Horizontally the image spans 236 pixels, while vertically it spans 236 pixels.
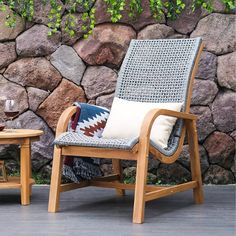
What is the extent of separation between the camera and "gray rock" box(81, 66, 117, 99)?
452 centimetres

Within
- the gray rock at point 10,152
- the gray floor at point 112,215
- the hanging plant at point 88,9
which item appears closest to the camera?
the gray floor at point 112,215

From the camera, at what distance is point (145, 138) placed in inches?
125

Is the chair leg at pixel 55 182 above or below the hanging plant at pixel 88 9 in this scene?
below

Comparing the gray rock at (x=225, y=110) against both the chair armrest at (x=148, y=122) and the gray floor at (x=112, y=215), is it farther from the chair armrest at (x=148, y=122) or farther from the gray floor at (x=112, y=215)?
the chair armrest at (x=148, y=122)

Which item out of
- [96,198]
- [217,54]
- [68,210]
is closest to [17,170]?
[96,198]

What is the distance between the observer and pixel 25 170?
369cm

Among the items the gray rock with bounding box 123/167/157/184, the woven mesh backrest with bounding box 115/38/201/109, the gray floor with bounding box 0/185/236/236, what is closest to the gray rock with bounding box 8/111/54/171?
the gray floor with bounding box 0/185/236/236

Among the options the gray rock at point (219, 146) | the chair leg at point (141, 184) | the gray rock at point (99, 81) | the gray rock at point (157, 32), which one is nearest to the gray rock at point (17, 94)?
the gray rock at point (99, 81)

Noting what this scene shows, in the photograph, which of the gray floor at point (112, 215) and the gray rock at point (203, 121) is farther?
the gray rock at point (203, 121)

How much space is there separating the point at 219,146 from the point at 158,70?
2.81 feet

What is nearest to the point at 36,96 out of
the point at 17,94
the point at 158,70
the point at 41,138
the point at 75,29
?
the point at 17,94

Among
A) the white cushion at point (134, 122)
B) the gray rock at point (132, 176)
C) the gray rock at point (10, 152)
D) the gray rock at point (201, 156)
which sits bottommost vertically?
the gray rock at point (132, 176)

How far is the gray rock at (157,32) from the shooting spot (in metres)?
4.49

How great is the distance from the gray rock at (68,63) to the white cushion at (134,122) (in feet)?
2.75
